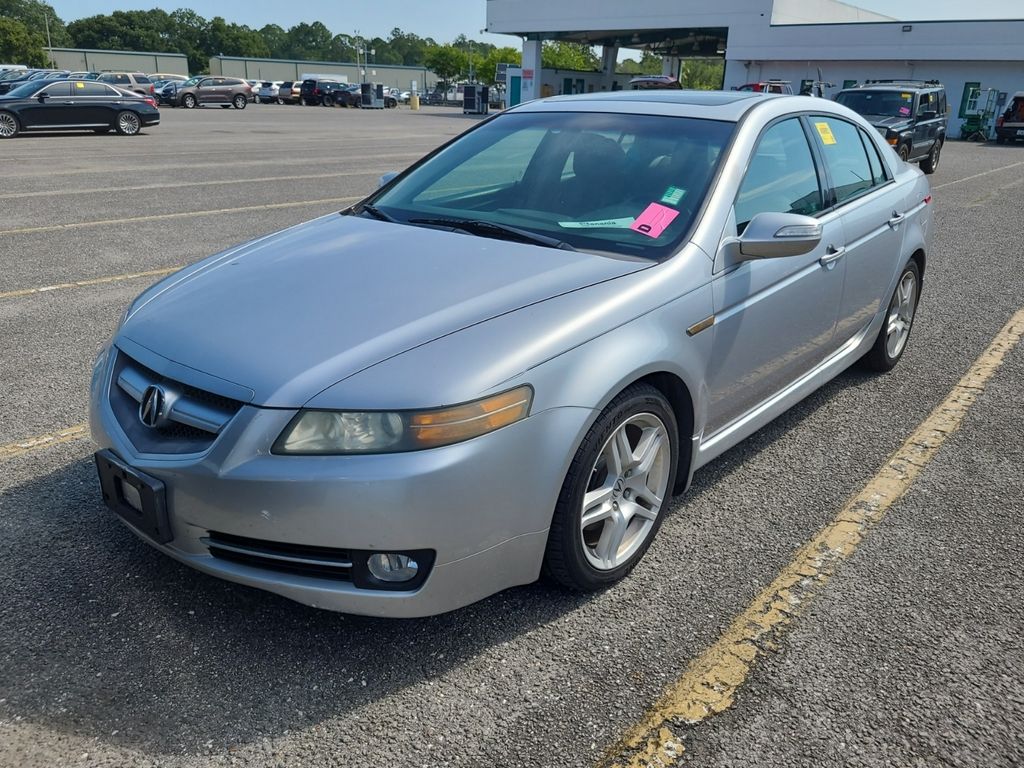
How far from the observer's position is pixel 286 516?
226 centimetres

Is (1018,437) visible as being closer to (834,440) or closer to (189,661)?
(834,440)

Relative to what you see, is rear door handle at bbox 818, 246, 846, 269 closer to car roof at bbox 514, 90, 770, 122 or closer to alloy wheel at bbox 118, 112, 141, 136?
car roof at bbox 514, 90, 770, 122

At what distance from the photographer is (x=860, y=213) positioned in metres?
4.20

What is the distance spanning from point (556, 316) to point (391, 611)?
100 cm

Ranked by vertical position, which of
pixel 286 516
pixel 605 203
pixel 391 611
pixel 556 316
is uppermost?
pixel 605 203

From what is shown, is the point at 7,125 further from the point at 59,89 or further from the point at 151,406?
Answer: the point at 151,406

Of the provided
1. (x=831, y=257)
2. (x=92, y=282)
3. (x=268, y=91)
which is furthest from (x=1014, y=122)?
(x=268, y=91)

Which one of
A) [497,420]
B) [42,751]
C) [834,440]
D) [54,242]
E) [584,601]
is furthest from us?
[54,242]

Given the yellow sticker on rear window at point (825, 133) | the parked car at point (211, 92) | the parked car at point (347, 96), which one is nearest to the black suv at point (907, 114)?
the yellow sticker on rear window at point (825, 133)

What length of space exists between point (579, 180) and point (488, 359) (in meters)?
1.43

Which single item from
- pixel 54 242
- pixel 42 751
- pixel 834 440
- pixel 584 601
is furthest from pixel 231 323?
pixel 54 242

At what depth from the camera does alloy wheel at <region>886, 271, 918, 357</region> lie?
4.96 metres

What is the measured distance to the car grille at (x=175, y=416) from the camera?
2373 mm

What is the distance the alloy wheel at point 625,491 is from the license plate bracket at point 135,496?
1.25 metres
